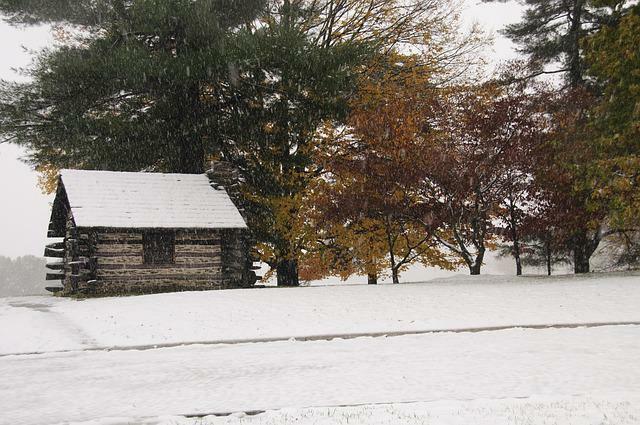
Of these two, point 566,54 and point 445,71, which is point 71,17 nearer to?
point 445,71

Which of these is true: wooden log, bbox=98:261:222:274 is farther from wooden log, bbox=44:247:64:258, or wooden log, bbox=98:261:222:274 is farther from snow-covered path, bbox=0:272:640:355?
wooden log, bbox=44:247:64:258

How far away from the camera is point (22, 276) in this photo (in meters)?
166

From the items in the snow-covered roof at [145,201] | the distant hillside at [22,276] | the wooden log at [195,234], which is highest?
the snow-covered roof at [145,201]

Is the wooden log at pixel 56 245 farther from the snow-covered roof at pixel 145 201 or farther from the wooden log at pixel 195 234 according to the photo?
the wooden log at pixel 195 234

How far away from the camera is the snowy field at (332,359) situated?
9.21 meters

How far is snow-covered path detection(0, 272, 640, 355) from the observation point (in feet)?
55.0

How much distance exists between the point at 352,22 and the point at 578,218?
1516 cm

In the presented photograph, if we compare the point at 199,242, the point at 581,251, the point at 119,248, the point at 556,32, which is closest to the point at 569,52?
the point at 556,32

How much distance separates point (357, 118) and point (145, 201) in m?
8.99

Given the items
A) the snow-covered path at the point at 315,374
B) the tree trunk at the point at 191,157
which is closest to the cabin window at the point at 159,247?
the tree trunk at the point at 191,157

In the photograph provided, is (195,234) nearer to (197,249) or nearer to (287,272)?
(197,249)

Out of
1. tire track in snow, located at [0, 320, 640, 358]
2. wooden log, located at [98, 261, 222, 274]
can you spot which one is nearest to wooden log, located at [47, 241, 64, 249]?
wooden log, located at [98, 261, 222, 274]

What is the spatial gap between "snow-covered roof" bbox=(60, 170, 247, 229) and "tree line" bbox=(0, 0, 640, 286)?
2.84m

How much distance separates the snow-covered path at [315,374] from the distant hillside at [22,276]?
15478 cm
